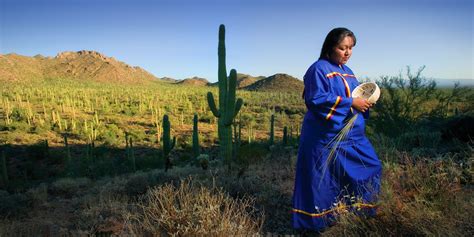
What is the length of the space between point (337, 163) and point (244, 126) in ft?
65.6

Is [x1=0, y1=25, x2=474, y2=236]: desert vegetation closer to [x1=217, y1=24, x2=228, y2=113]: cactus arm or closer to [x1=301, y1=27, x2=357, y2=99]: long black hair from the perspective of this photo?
[x1=217, y1=24, x2=228, y2=113]: cactus arm

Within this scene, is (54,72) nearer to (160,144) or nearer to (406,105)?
(160,144)

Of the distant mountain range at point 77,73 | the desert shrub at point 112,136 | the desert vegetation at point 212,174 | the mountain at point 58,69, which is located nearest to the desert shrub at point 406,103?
the desert vegetation at point 212,174

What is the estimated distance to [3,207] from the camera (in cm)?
589

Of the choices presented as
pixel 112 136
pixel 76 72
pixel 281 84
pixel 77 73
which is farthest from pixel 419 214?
pixel 76 72

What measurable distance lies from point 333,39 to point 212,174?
405cm

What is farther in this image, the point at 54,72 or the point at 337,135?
the point at 54,72

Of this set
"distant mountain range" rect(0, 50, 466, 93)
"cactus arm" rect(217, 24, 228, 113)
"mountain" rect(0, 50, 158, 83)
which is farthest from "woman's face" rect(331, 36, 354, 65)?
"mountain" rect(0, 50, 158, 83)

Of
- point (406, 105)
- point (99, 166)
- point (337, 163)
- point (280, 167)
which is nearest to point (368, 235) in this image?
point (337, 163)

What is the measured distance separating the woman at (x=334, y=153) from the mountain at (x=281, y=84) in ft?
209

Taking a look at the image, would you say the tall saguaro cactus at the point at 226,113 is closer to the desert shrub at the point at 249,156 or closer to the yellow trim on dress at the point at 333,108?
the desert shrub at the point at 249,156

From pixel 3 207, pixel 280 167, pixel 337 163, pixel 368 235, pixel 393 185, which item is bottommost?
pixel 3 207

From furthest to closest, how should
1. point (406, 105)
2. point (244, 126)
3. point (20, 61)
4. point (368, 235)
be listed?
point (20, 61), point (244, 126), point (406, 105), point (368, 235)

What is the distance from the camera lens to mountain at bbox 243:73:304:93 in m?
68.8
